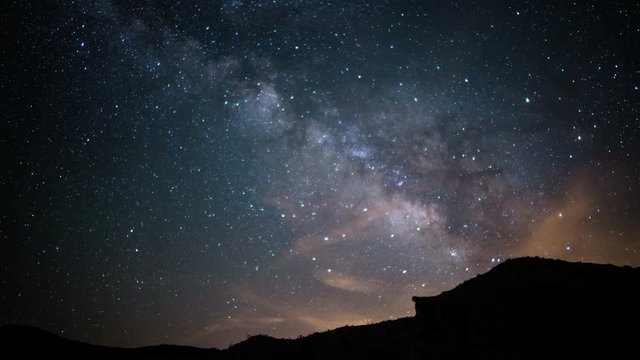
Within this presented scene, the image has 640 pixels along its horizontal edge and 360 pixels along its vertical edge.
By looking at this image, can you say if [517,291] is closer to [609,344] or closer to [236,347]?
[609,344]

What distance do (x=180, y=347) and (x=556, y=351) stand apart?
20.9 meters

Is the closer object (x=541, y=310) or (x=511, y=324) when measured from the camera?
(x=541, y=310)

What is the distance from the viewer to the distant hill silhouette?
1091cm

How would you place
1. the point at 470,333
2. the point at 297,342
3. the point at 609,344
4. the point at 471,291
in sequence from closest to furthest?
the point at 609,344 → the point at 470,333 → the point at 471,291 → the point at 297,342

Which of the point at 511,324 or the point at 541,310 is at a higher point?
the point at 541,310

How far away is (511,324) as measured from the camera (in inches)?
474

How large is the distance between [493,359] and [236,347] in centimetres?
973

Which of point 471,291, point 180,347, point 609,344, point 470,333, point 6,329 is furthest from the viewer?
point 180,347

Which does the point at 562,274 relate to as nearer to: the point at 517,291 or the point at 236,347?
the point at 517,291

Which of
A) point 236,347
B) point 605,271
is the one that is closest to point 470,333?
point 605,271

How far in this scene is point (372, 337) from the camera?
45.6ft

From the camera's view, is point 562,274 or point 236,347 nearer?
Answer: point 562,274

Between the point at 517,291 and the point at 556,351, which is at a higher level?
the point at 517,291

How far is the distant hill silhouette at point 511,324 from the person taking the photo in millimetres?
10914
